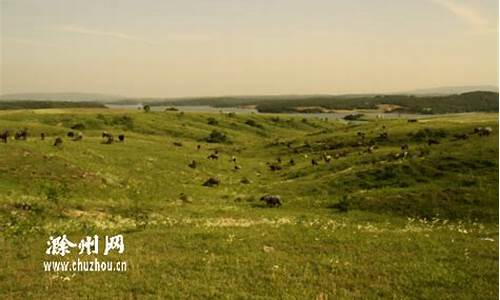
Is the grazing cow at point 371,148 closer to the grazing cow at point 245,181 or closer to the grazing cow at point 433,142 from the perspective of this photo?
the grazing cow at point 433,142

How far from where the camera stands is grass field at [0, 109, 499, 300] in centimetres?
1728

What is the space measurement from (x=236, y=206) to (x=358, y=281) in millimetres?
22683

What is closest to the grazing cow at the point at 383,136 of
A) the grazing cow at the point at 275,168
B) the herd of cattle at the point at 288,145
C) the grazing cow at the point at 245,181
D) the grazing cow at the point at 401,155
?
the herd of cattle at the point at 288,145

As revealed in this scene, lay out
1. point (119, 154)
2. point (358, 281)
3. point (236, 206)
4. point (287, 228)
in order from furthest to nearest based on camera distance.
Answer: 1. point (119, 154)
2. point (236, 206)
3. point (287, 228)
4. point (358, 281)

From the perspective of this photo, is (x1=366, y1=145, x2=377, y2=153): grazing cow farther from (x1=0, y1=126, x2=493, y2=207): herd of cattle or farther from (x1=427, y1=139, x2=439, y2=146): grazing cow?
(x1=427, y1=139, x2=439, y2=146): grazing cow

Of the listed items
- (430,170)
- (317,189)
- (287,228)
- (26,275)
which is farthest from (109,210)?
(430,170)

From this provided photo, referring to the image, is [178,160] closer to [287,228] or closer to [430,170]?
[430,170]

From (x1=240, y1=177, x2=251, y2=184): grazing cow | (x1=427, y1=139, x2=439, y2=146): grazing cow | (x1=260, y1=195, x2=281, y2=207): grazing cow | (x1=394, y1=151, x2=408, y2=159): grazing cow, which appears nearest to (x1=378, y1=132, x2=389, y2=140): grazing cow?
(x1=427, y1=139, x2=439, y2=146): grazing cow

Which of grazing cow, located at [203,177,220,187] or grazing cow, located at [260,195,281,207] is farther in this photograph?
grazing cow, located at [203,177,220,187]

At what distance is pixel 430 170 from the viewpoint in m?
45.2

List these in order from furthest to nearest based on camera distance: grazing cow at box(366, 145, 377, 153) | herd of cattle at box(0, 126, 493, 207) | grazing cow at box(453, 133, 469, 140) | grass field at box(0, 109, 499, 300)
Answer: grazing cow at box(366, 145, 377, 153), grazing cow at box(453, 133, 469, 140), herd of cattle at box(0, 126, 493, 207), grass field at box(0, 109, 499, 300)

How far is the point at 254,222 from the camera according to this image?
103ft

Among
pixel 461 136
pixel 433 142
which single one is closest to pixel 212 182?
pixel 433 142

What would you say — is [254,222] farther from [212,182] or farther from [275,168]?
[275,168]
